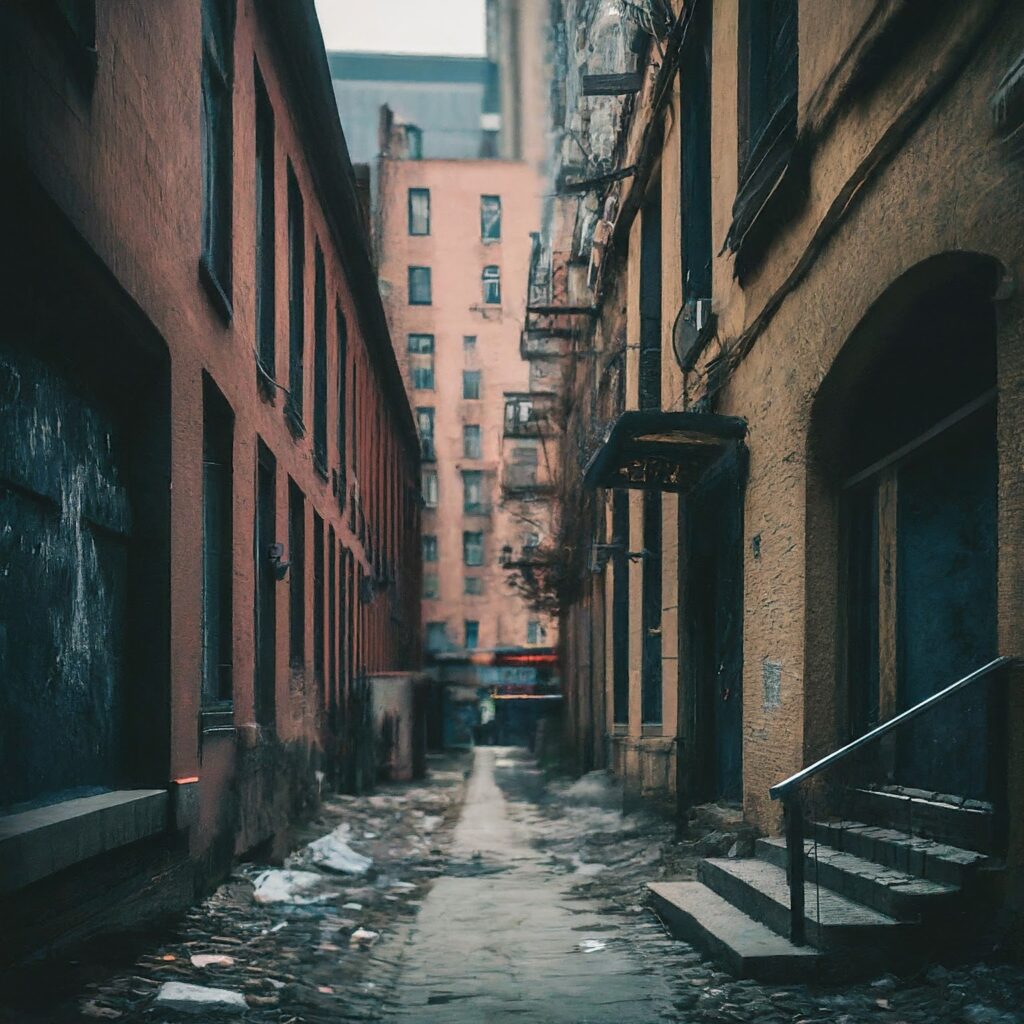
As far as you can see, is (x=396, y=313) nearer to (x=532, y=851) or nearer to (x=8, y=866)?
(x=532, y=851)

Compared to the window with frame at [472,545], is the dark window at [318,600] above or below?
below

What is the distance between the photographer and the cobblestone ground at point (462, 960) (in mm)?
4910

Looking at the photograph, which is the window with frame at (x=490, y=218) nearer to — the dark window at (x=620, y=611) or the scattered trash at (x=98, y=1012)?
the dark window at (x=620, y=611)

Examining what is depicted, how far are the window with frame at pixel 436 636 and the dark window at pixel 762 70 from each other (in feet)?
133

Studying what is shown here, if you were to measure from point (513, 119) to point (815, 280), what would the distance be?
44.5 metres

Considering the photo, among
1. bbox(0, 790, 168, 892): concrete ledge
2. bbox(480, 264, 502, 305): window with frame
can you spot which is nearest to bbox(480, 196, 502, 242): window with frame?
bbox(480, 264, 502, 305): window with frame

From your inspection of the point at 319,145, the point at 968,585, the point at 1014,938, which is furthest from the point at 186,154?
the point at 319,145

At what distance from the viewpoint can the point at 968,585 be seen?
6102 millimetres

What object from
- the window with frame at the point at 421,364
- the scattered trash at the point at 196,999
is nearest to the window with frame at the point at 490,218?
the window with frame at the point at 421,364

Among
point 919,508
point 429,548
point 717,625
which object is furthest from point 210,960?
point 429,548

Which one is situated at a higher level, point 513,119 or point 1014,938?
point 513,119

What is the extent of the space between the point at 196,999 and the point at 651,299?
9991mm

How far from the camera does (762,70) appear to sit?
8.71 m

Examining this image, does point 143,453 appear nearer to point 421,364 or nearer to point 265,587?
point 265,587
